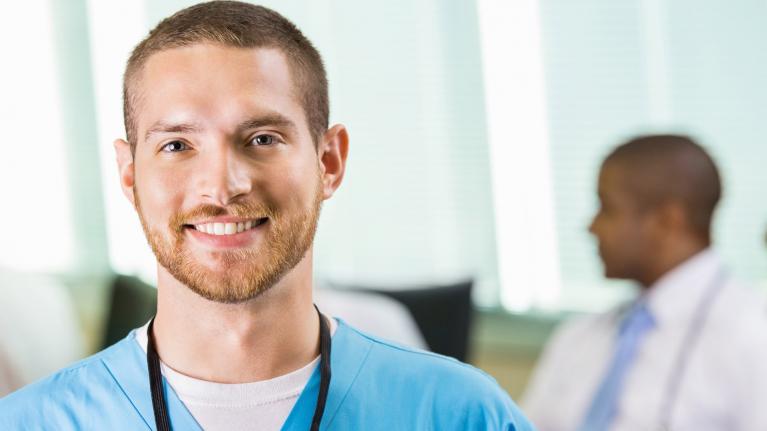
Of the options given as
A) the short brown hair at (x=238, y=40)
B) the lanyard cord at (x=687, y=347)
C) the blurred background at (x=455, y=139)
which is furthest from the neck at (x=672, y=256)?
the short brown hair at (x=238, y=40)

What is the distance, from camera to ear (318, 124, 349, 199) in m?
1.18

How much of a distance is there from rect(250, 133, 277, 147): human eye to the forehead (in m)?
0.03

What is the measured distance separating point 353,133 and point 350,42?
369 mm

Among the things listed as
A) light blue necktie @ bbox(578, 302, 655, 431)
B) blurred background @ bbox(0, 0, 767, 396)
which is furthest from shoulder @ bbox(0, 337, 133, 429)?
blurred background @ bbox(0, 0, 767, 396)

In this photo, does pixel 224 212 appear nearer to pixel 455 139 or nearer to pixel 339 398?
pixel 339 398

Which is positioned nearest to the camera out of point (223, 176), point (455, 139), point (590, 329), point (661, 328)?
point (223, 176)

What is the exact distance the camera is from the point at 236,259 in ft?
3.47

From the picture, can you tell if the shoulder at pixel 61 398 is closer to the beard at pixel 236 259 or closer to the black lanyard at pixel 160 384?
the black lanyard at pixel 160 384

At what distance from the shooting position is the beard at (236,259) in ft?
3.47

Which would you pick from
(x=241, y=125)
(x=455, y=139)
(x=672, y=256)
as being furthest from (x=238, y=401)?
(x=455, y=139)

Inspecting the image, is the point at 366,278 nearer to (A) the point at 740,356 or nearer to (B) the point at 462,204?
(B) the point at 462,204

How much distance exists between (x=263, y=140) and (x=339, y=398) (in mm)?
293

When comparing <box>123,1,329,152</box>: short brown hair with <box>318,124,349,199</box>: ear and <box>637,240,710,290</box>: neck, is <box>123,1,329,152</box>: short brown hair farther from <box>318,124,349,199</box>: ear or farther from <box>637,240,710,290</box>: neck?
<box>637,240,710,290</box>: neck

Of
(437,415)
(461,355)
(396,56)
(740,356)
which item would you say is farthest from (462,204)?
(437,415)
